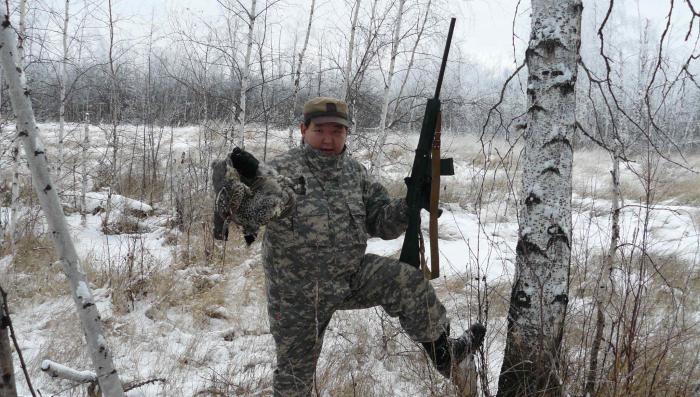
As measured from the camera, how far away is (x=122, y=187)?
8.69 meters

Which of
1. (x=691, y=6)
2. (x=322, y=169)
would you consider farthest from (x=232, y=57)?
(x=691, y=6)

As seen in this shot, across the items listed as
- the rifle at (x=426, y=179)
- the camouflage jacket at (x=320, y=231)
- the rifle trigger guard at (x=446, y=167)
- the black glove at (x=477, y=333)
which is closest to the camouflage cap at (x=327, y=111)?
the camouflage jacket at (x=320, y=231)

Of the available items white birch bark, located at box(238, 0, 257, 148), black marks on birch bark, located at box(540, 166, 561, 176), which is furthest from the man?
white birch bark, located at box(238, 0, 257, 148)

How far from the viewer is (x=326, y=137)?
2.21 m

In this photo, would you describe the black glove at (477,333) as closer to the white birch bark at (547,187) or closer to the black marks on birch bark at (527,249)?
the white birch bark at (547,187)

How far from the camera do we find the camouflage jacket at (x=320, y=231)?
2137 mm

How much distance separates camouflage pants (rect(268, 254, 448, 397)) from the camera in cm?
210

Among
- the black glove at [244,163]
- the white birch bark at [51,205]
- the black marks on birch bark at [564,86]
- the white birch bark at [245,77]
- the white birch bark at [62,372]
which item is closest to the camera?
the white birch bark at [51,205]

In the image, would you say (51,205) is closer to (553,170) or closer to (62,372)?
(62,372)

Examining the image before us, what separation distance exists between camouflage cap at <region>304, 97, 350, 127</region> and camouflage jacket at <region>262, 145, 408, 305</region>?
6.7 inches

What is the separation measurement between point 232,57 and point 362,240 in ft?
16.6

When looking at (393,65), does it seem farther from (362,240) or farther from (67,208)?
(67,208)

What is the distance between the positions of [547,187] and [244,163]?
1324 mm

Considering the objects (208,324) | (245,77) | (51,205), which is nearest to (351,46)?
(245,77)
